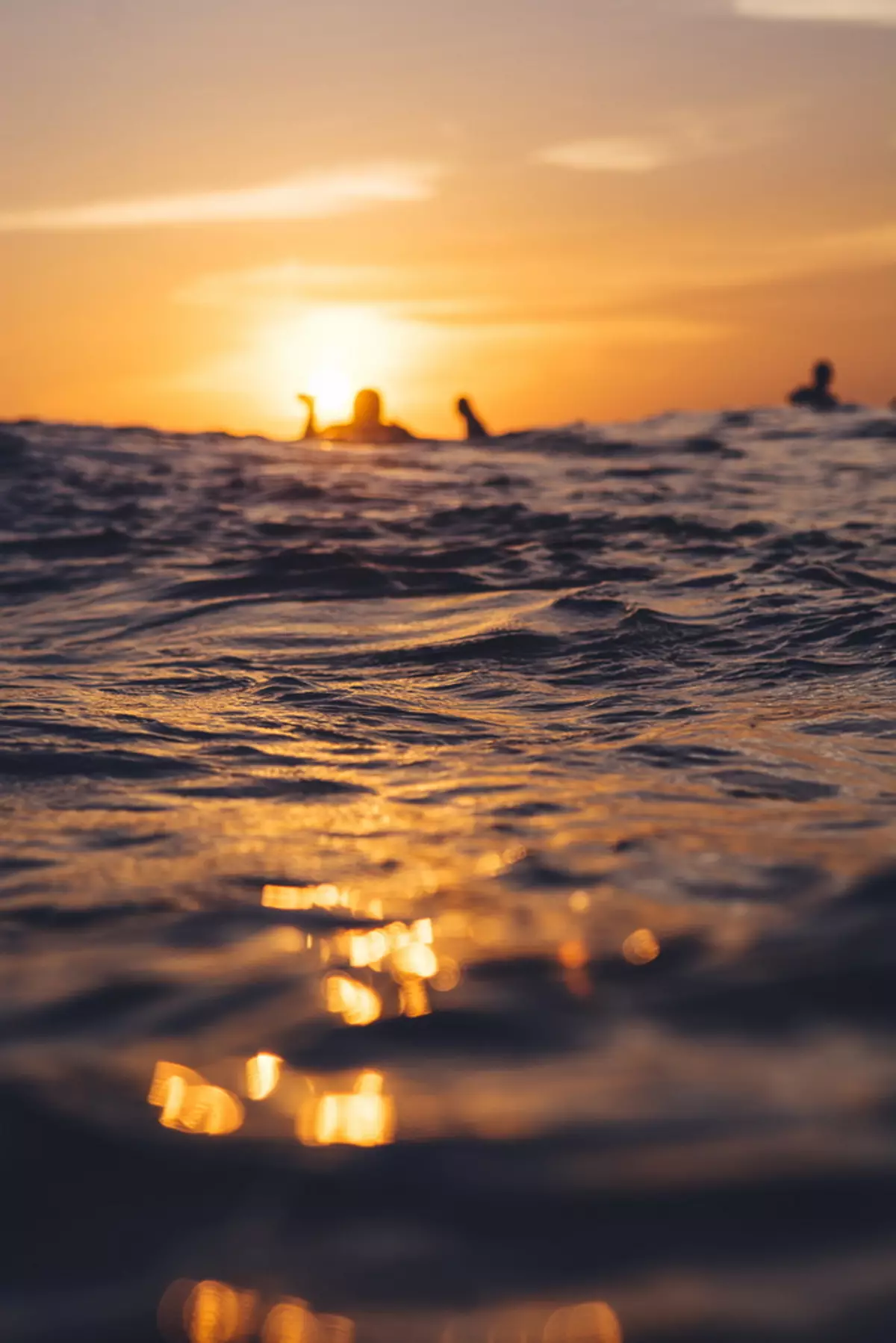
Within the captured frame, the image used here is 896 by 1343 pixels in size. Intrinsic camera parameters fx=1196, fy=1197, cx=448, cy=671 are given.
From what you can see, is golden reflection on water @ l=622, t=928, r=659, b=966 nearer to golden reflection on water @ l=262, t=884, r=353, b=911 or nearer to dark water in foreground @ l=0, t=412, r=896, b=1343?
dark water in foreground @ l=0, t=412, r=896, b=1343

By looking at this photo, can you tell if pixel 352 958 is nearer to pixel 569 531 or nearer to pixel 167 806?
pixel 167 806

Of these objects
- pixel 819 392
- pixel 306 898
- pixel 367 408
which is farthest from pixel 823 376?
pixel 306 898

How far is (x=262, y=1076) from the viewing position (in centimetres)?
189

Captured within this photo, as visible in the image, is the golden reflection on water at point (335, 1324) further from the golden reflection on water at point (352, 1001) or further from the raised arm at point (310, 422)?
the raised arm at point (310, 422)

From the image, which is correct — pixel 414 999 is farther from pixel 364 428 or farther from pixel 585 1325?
pixel 364 428

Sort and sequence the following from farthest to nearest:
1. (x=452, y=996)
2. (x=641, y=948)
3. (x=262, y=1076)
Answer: (x=641, y=948) < (x=452, y=996) < (x=262, y=1076)

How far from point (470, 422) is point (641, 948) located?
2118cm

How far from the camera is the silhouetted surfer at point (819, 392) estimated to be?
23328mm

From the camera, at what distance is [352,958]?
2.32m

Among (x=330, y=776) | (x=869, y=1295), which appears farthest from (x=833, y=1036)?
(x=330, y=776)

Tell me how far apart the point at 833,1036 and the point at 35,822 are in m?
2.18

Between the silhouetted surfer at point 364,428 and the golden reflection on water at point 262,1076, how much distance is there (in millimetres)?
20677

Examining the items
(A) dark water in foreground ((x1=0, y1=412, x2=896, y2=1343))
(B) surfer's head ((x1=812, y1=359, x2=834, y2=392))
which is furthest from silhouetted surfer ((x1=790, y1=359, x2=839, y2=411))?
(A) dark water in foreground ((x1=0, y1=412, x2=896, y2=1343))

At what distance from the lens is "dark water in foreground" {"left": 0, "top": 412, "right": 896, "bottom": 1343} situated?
1.47 m
